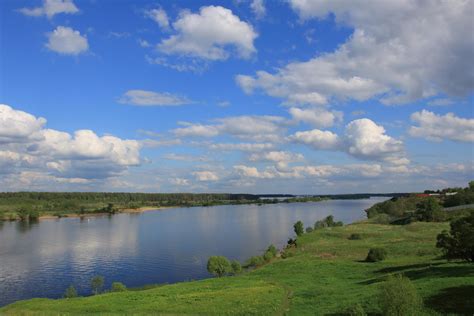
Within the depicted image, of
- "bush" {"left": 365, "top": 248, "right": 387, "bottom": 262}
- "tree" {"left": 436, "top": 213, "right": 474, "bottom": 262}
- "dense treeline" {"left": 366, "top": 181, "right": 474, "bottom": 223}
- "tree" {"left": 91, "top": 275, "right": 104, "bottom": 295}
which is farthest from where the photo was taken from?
"dense treeline" {"left": 366, "top": 181, "right": 474, "bottom": 223}

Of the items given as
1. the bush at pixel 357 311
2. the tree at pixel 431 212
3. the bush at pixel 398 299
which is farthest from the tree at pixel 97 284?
the tree at pixel 431 212

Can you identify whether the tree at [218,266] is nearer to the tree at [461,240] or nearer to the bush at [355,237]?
the tree at [461,240]

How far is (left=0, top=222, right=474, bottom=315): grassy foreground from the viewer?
127ft

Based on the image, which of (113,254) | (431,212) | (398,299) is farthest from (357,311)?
(431,212)

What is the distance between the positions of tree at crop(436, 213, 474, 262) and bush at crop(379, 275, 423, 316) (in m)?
24.2

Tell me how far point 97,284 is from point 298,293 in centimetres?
3789

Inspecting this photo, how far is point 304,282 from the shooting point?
5800 centimetres

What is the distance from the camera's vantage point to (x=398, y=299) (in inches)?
1223

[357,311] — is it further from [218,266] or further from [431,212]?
[431,212]

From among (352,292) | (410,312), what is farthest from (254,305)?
(410,312)

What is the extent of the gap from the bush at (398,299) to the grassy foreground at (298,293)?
3.57m

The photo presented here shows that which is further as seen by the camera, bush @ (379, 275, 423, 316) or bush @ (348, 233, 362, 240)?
bush @ (348, 233, 362, 240)

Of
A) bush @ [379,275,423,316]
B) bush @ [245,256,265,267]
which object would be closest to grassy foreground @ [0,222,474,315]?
bush @ [379,275,423,316]

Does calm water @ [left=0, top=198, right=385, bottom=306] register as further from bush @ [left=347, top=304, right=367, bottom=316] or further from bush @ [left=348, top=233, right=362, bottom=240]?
bush @ [left=347, top=304, right=367, bottom=316]
